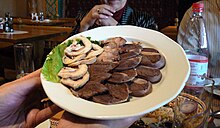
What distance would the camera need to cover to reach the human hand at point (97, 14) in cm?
171

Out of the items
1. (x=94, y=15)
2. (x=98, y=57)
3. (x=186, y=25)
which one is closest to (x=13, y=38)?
(x=94, y=15)

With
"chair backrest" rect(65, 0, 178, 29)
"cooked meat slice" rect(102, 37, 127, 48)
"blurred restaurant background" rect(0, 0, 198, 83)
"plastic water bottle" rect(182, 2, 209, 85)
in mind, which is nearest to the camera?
"cooked meat slice" rect(102, 37, 127, 48)

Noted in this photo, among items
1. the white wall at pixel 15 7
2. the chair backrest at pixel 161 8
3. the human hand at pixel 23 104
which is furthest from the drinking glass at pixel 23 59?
the white wall at pixel 15 7

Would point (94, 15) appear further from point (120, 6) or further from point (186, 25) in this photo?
point (186, 25)

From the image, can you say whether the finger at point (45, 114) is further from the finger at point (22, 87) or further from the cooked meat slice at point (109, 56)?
the cooked meat slice at point (109, 56)

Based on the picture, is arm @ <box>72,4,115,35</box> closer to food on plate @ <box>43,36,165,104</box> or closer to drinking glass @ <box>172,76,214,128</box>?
food on plate @ <box>43,36,165,104</box>

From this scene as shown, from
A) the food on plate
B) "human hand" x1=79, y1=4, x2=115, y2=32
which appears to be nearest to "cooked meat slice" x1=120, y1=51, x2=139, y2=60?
→ the food on plate

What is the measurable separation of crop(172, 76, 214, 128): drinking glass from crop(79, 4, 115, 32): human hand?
1.04 meters

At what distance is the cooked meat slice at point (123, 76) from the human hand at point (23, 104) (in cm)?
26

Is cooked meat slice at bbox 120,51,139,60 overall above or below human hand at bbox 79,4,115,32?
below

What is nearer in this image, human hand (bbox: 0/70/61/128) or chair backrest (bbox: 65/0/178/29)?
human hand (bbox: 0/70/61/128)

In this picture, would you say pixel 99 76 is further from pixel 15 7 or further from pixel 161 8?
pixel 15 7

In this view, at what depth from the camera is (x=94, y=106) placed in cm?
60

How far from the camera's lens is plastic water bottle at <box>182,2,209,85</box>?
97cm
